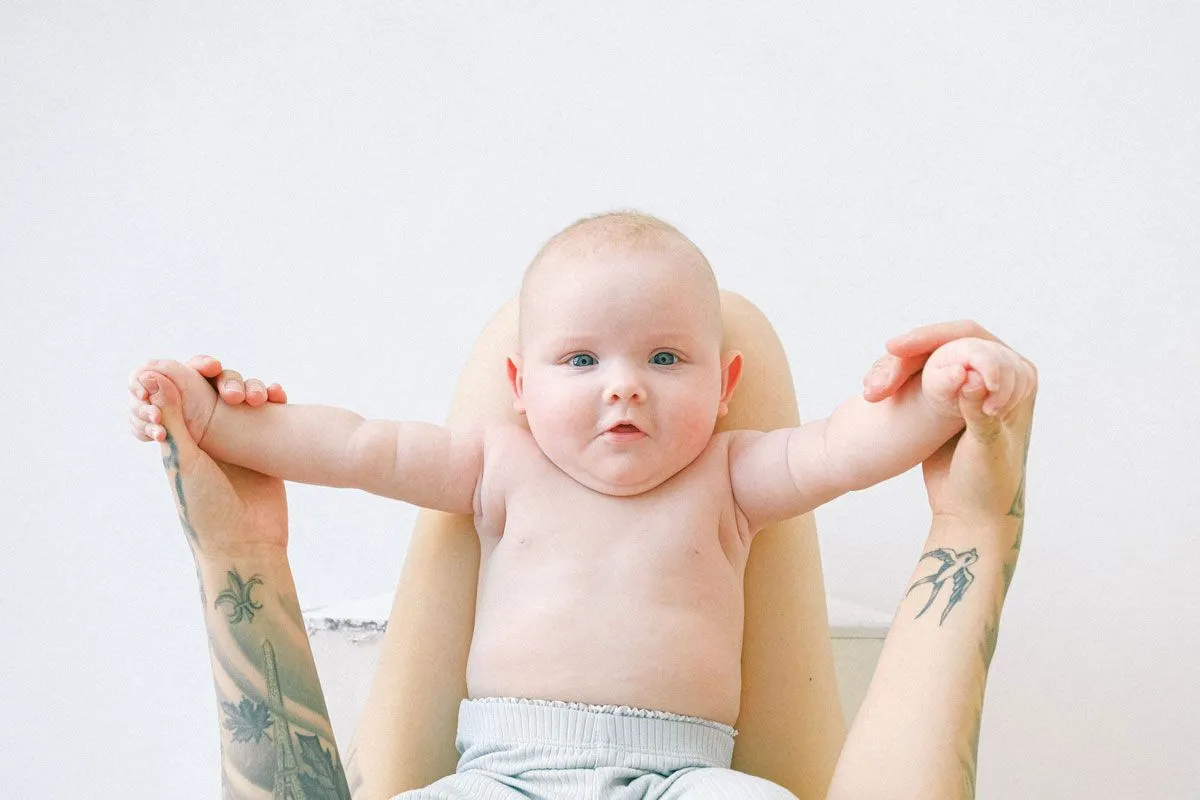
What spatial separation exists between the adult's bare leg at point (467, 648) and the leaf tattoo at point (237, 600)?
0.66ft

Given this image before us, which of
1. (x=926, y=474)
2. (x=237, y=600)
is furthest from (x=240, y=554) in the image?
(x=926, y=474)

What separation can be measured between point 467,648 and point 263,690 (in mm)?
246

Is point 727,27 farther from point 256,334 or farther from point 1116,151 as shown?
point 256,334

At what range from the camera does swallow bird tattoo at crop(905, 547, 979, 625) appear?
1.26 metres

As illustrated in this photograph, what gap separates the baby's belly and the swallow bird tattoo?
0.21 m

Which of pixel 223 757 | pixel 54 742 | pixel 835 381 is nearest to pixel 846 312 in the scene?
pixel 835 381

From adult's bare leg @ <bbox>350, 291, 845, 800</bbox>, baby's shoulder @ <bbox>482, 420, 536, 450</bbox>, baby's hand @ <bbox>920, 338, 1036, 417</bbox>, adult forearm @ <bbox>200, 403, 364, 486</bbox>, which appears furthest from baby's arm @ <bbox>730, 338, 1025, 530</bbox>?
adult forearm @ <bbox>200, 403, 364, 486</bbox>

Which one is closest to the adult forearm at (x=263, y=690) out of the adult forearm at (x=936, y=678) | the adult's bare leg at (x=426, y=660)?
the adult's bare leg at (x=426, y=660)

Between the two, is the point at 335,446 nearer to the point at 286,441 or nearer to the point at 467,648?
the point at 286,441

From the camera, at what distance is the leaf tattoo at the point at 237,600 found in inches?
52.1

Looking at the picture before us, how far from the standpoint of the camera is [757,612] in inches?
58.6

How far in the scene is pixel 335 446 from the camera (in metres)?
1.37

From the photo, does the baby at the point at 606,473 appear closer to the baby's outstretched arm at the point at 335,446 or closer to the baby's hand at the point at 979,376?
the baby's outstretched arm at the point at 335,446

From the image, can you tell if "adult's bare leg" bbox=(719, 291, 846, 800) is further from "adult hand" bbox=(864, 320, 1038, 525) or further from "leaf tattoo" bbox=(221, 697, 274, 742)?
"leaf tattoo" bbox=(221, 697, 274, 742)
